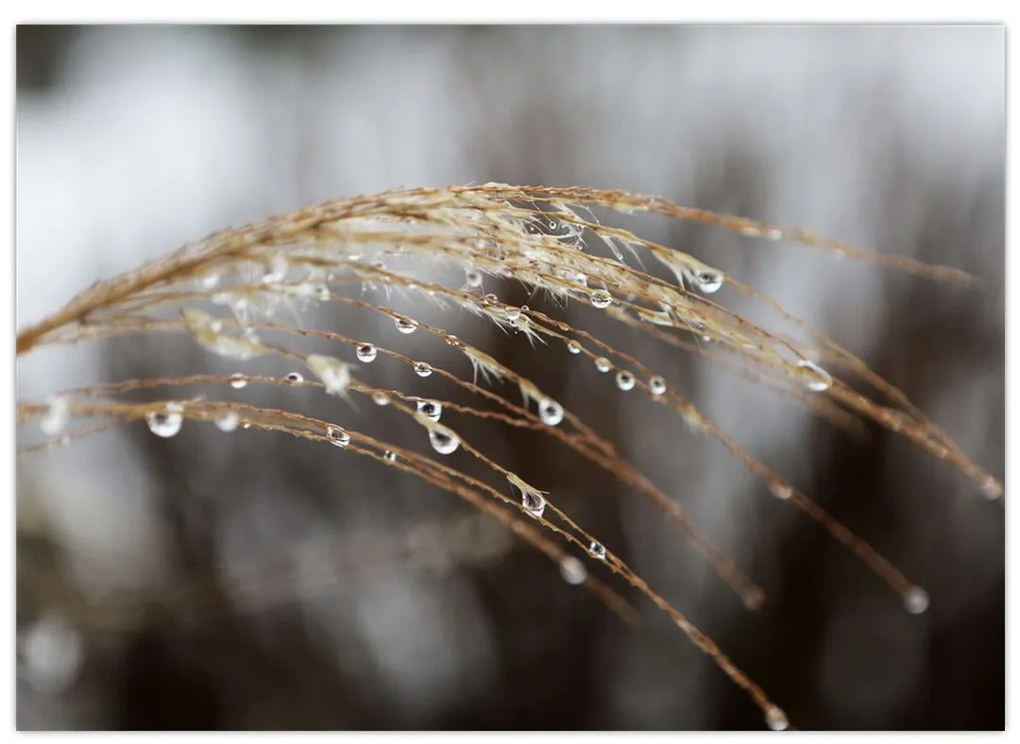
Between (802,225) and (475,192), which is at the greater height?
(475,192)

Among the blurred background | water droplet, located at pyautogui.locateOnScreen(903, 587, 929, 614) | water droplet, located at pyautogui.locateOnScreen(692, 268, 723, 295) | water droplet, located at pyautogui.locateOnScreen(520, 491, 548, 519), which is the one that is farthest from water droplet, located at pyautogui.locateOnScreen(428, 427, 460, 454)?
water droplet, located at pyautogui.locateOnScreen(903, 587, 929, 614)

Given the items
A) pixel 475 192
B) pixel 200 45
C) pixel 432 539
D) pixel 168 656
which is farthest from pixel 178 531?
pixel 475 192

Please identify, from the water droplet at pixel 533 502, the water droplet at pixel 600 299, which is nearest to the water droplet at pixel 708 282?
the water droplet at pixel 600 299

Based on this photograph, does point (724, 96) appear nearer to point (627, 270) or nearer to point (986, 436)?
point (986, 436)

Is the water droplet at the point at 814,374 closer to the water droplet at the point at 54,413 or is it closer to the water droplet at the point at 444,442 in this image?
the water droplet at the point at 444,442

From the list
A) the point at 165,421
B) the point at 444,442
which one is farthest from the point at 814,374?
the point at 165,421

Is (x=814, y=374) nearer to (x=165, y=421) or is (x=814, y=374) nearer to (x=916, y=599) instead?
(x=165, y=421)
